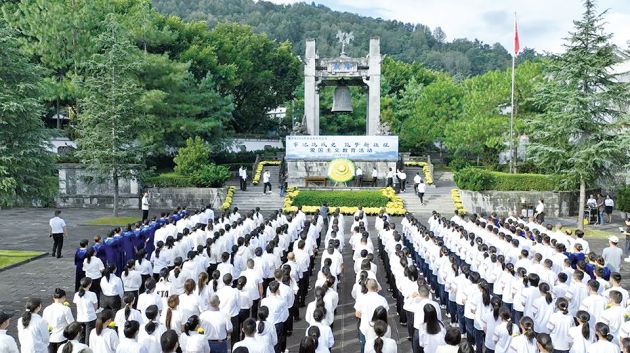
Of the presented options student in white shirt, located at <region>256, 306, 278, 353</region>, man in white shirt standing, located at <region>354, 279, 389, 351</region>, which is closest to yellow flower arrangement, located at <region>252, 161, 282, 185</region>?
man in white shirt standing, located at <region>354, 279, 389, 351</region>

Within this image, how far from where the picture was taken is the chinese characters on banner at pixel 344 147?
29531 millimetres

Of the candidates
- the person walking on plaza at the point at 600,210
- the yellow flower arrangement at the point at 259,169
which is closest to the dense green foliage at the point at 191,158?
the yellow flower arrangement at the point at 259,169

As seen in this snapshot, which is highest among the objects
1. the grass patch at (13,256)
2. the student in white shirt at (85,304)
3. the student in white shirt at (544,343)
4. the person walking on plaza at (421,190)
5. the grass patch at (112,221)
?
the person walking on plaza at (421,190)

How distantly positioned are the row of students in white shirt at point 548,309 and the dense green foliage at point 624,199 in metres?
19.6

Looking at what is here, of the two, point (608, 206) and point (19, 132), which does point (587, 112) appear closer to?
point (608, 206)

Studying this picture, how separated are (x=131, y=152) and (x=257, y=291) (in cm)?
1503

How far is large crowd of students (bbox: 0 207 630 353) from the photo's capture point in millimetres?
6188

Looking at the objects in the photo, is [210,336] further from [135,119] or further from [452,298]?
[135,119]

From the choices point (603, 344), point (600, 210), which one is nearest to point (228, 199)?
point (600, 210)

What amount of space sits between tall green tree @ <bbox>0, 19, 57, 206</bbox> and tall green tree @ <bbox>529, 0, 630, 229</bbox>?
58.4 ft

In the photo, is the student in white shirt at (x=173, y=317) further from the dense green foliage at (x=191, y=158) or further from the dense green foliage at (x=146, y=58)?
the dense green foliage at (x=191, y=158)

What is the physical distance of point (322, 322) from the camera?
6.59 meters

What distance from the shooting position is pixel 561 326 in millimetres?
7129

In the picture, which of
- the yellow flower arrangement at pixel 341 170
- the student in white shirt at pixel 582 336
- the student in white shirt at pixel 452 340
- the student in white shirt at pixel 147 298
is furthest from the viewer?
the yellow flower arrangement at pixel 341 170
